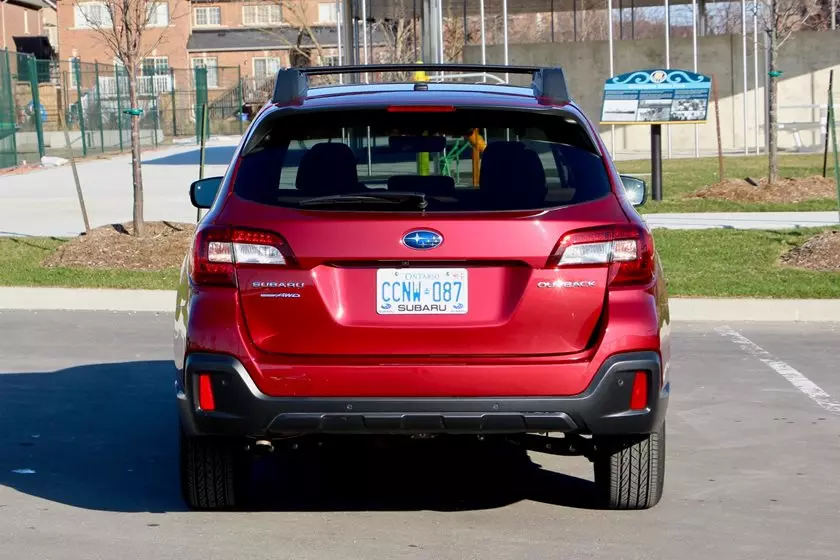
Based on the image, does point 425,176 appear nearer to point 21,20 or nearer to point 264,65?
point 21,20

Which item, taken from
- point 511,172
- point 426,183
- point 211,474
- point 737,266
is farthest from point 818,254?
point 211,474

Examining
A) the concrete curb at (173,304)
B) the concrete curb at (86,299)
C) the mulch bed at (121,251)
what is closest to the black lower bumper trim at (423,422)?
the concrete curb at (173,304)

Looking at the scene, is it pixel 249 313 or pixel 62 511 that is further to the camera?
pixel 62 511

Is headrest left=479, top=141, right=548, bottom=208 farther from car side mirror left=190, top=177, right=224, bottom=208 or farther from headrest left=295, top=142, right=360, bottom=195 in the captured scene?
car side mirror left=190, top=177, right=224, bottom=208

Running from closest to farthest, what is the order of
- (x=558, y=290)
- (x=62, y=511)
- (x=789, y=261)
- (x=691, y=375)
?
(x=558, y=290) < (x=62, y=511) < (x=691, y=375) < (x=789, y=261)

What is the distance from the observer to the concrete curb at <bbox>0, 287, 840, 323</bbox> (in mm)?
12242

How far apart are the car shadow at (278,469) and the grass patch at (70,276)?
527 cm

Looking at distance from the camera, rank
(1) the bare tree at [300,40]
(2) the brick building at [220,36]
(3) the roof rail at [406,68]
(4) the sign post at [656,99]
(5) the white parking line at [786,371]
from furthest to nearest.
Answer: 1. (2) the brick building at [220,36]
2. (1) the bare tree at [300,40]
3. (4) the sign post at [656,99]
4. (5) the white parking line at [786,371]
5. (3) the roof rail at [406,68]

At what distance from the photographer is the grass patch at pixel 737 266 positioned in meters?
Result: 13.0

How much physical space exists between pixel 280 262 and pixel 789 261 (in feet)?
33.0

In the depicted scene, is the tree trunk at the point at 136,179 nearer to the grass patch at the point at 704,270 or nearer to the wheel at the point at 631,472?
the grass patch at the point at 704,270

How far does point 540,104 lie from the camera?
5887 millimetres

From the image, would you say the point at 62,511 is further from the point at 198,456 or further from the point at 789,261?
the point at 789,261

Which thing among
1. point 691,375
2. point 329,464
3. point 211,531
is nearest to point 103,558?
point 211,531
